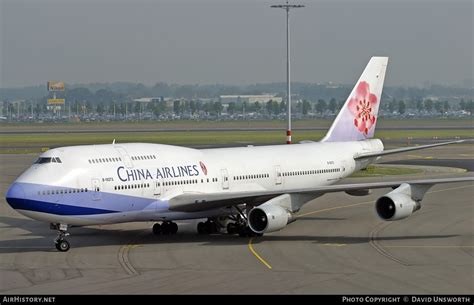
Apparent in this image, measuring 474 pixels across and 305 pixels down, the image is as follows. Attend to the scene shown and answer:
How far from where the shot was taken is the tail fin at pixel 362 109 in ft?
159

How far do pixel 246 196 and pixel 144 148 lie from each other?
5.09 m

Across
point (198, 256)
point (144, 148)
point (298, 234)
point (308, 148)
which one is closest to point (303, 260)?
point (198, 256)

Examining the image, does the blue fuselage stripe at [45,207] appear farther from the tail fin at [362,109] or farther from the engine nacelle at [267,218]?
the tail fin at [362,109]

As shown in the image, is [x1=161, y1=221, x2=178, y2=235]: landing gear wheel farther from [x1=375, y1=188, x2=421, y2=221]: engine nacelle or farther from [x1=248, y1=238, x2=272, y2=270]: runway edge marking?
[x1=375, y1=188, x2=421, y2=221]: engine nacelle

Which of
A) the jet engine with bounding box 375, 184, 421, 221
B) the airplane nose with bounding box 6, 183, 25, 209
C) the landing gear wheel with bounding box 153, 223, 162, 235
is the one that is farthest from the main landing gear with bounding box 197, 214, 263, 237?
the airplane nose with bounding box 6, 183, 25, 209

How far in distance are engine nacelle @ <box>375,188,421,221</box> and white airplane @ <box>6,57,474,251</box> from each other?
0.04 meters

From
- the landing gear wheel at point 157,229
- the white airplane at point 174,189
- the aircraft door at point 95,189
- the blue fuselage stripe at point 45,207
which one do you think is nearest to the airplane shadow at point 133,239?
the landing gear wheel at point 157,229

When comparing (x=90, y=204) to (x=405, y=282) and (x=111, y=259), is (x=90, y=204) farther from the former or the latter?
(x=405, y=282)

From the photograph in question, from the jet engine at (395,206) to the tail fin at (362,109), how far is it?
42.6ft

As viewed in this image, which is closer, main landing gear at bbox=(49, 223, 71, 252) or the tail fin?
main landing gear at bbox=(49, 223, 71, 252)

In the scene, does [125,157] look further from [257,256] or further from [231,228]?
[257,256]

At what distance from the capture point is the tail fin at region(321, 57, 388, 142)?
48.4 meters

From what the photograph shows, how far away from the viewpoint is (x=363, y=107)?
49.1 meters

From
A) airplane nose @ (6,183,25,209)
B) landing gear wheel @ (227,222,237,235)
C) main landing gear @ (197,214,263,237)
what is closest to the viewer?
airplane nose @ (6,183,25,209)
